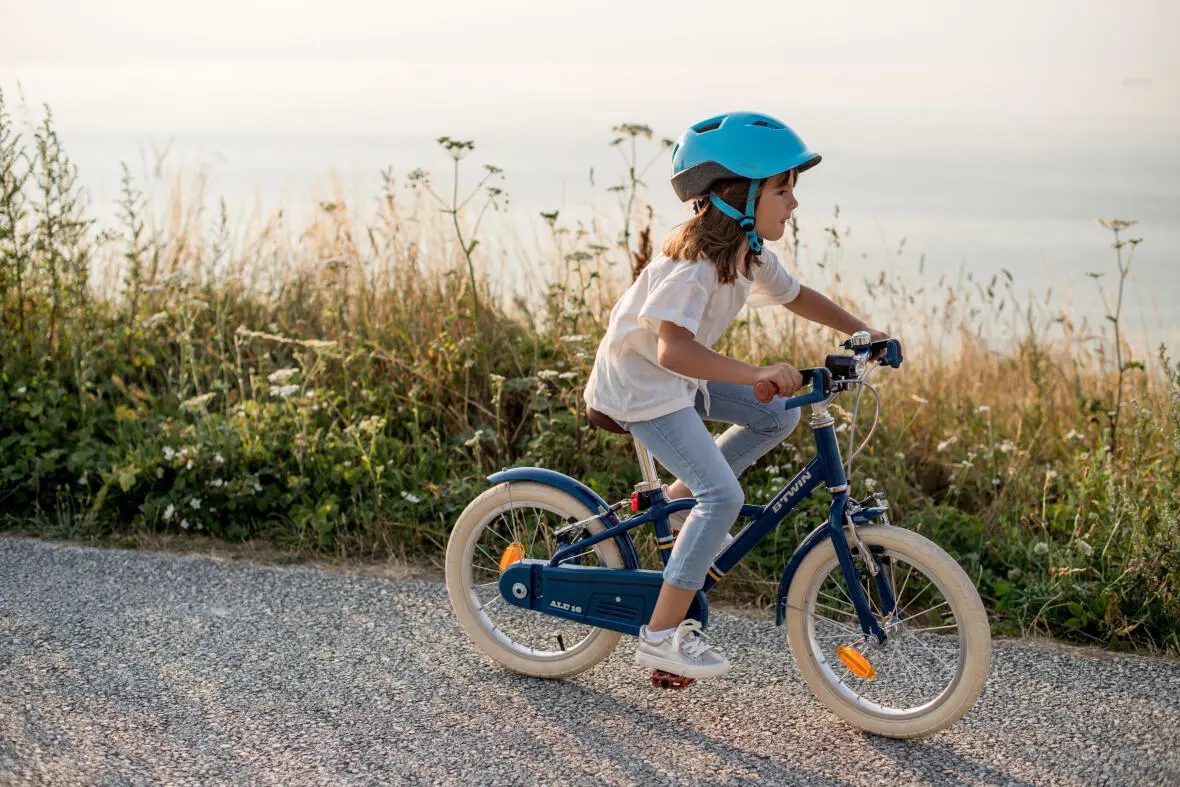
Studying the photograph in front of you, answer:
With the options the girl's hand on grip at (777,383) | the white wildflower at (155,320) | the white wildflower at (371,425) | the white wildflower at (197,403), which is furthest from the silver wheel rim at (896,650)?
the white wildflower at (155,320)

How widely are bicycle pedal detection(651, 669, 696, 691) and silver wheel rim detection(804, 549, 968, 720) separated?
399mm

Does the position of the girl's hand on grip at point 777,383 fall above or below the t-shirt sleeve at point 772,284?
below

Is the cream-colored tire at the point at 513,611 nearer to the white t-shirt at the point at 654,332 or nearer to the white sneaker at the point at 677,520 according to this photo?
the white sneaker at the point at 677,520

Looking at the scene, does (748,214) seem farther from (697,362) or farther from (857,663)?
(857,663)

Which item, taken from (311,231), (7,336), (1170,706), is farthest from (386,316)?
(1170,706)

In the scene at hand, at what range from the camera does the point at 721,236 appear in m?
3.53

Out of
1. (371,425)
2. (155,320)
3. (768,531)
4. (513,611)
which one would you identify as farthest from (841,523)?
(155,320)

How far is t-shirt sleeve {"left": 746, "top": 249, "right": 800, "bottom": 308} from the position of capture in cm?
377

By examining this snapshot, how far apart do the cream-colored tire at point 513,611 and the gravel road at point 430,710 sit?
9cm

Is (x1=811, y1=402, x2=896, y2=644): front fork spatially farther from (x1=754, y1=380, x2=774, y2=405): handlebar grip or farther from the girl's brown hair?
the girl's brown hair

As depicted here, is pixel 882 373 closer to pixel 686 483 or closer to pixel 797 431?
pixel 797 431

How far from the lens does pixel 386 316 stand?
21.7 ft

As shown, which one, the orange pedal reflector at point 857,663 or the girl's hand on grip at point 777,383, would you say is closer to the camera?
the girl's hand on grip at point 777,383

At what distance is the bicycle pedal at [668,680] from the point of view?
3.74 m
